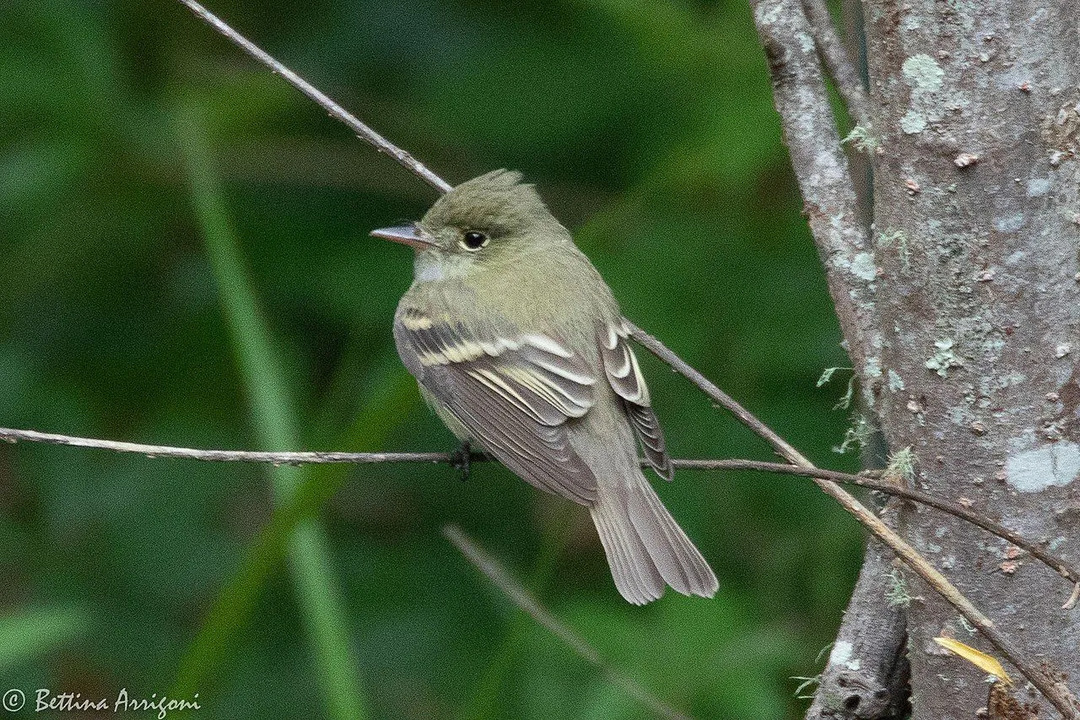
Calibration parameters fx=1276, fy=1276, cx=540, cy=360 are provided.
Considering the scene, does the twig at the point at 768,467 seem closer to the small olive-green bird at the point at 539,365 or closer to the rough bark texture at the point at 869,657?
the rough bark texture at the point at 869,657

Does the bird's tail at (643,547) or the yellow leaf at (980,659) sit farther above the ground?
the bird's tail at (643,547)

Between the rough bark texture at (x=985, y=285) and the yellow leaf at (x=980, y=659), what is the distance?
2 centimetres

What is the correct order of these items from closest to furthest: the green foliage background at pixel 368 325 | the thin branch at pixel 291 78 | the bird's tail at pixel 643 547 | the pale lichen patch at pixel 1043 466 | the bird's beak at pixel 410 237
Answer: the pale lichen patch at pixel 1043 466
the thin branch at pixel 291 78
the bird's tail at pixel 643 547
the bird's beak at pixel 410 237
the green foliage background at pixel 368 325

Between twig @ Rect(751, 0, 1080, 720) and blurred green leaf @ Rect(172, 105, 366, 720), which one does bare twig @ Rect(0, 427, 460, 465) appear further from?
twig @ Rect(751, 0, 1080, 720)

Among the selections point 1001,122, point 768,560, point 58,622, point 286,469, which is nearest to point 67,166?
point 286,469

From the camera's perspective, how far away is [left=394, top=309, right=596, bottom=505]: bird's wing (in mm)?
3082

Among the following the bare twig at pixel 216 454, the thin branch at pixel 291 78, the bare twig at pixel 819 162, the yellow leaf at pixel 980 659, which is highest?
the thin branch at pixel 291 78

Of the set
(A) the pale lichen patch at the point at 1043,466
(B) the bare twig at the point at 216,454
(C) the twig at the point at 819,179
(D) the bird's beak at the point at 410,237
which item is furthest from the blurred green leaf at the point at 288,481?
(A) the pale lichen patch at the point at 1043,466

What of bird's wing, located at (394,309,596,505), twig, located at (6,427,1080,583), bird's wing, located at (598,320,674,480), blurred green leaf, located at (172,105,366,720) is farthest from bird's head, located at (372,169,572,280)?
twig, located at (6,427,1080,583)

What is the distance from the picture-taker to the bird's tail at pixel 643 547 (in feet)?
9.61

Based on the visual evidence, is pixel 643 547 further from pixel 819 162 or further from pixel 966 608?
pixel 966 608

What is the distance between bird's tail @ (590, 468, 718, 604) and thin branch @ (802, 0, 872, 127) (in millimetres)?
1119

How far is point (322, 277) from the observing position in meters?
4.27

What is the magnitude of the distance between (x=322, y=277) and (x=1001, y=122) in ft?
9.33
